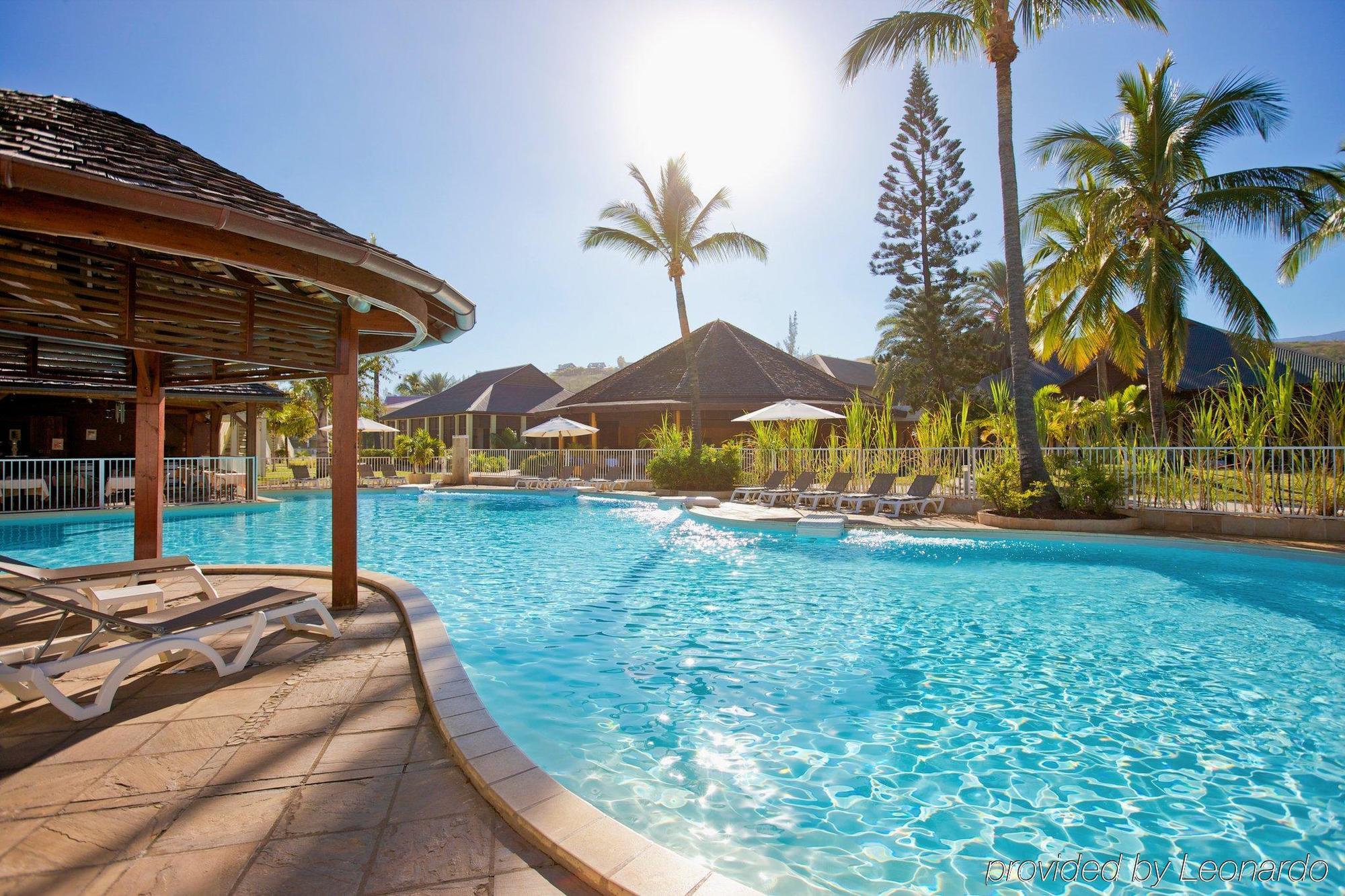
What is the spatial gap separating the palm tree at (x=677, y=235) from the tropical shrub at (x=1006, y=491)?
8.20 m

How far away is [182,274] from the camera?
4.07 m

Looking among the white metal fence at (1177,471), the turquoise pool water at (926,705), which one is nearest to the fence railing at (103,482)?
the turquoise pool water at (926,705)

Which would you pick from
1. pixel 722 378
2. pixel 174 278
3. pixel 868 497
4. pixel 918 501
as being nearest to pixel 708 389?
pixel 722 378

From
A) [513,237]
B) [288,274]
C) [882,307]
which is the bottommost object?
[288,274]

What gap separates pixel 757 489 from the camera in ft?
52.3

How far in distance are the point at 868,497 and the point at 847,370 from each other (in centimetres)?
3467

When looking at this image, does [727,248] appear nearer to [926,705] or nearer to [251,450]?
[251,450]

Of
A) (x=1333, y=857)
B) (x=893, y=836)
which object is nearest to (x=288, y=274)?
(x=893, y=836)

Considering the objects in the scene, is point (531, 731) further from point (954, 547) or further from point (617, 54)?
point (617, 54)

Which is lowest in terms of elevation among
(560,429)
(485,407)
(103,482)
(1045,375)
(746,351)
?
(103,482)

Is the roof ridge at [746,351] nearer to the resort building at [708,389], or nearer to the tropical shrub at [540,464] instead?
the resort building at [708,389]

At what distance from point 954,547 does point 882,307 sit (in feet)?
83.3

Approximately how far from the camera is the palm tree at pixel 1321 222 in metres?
13.2

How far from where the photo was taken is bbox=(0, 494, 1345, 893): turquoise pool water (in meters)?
2.87
